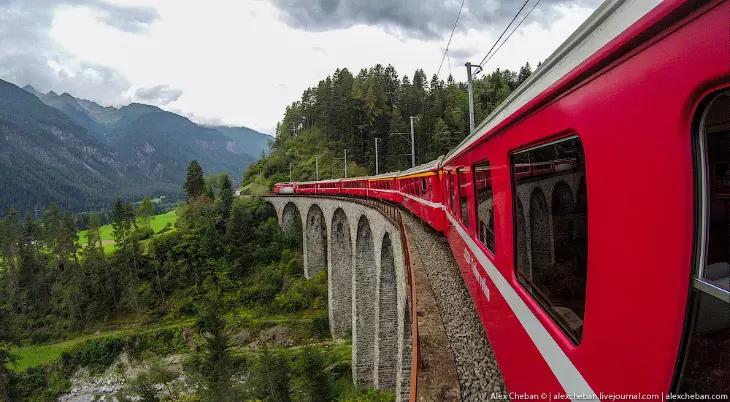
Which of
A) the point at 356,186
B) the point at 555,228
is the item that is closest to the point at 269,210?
the point at 356,186

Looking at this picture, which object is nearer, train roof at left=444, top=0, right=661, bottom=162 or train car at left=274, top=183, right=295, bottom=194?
train roof at left=444, top=0, right=661, bottom=162

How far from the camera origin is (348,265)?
23078mm

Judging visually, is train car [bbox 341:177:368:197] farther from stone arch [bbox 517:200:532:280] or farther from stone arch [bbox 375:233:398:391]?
stone arch [bbox 517:200:532:280]

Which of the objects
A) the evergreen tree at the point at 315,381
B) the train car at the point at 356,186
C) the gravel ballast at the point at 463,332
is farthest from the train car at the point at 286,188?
the gravel ballast at the point at 463,332

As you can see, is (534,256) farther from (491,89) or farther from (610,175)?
(491,89)

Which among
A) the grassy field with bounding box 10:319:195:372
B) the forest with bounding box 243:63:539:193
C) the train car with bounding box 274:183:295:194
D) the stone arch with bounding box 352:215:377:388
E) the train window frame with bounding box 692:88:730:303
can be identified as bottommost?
the grassy field with bounding box 10:319:195:372

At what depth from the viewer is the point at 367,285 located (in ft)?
58.9

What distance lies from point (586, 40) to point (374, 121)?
162ft

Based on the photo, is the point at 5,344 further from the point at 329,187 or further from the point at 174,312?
the point at 329,187

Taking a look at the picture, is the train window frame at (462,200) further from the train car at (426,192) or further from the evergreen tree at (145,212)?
the evergreen tree at (145,212)

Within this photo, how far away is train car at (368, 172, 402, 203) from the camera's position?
14359 mm

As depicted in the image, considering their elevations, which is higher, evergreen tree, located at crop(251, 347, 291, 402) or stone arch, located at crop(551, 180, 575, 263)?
stone arch, located at crop(551, 180, 575, 263)

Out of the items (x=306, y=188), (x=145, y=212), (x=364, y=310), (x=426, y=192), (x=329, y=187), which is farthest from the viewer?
(x=145, y=212)

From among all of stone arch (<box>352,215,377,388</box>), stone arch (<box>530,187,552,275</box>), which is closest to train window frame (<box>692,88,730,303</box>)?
stone arch (<box>530,187,552,275</box>)
